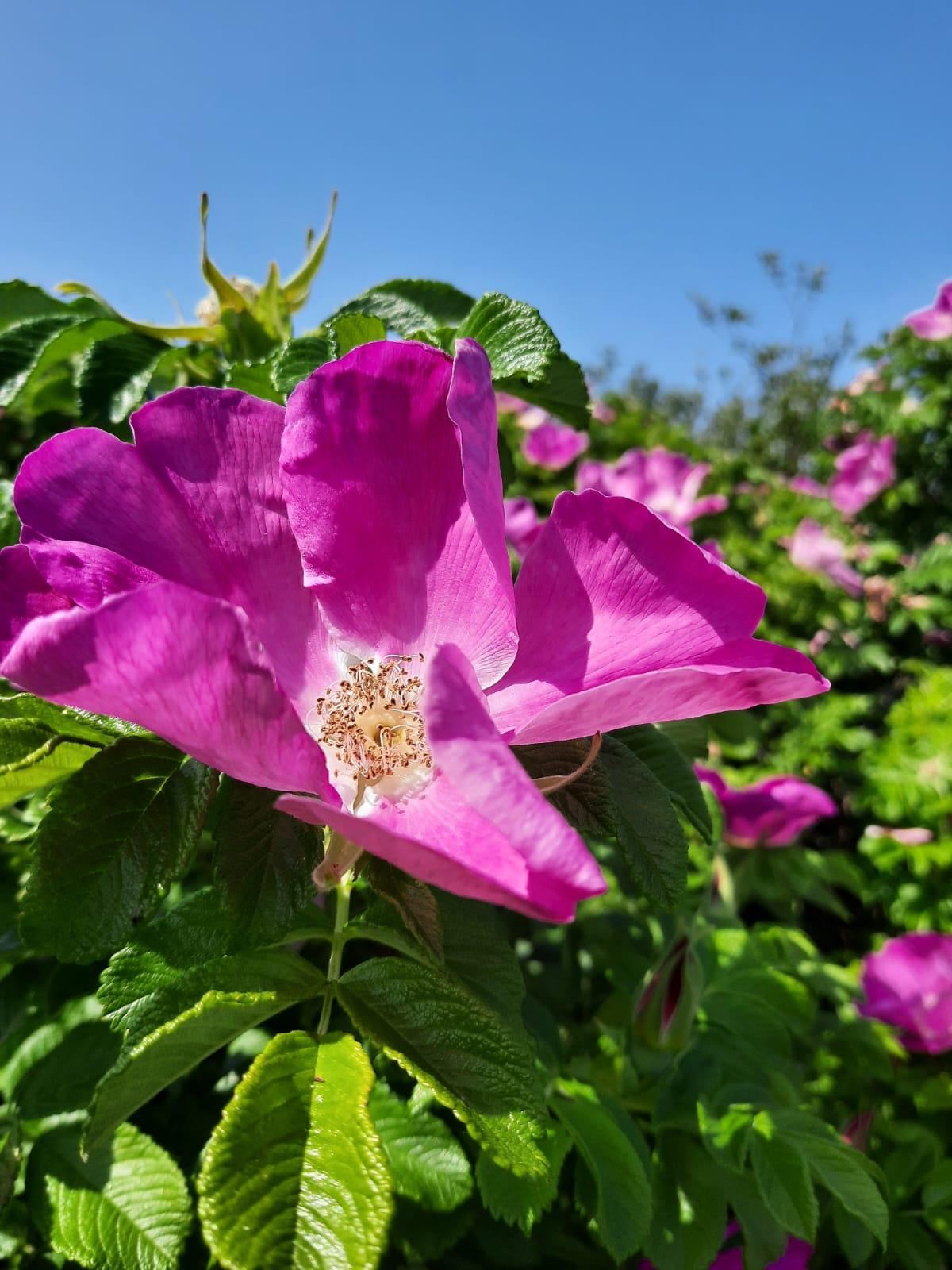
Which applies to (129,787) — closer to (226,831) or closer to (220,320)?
(226,831)

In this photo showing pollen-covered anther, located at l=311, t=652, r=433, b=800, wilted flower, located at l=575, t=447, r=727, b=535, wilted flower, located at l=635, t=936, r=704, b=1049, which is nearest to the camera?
pollen-covered anther, located at l=311, t=652, r=433, b=800

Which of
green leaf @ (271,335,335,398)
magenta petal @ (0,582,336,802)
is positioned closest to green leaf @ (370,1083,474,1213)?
magenta petal @ (0,582,336,802)

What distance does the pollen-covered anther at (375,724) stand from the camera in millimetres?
701

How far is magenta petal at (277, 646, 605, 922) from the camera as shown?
1.47 feet

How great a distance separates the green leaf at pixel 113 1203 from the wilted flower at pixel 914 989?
4.48 feet

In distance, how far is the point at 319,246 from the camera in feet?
3.29

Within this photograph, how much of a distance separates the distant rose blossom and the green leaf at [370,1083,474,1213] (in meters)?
2.13

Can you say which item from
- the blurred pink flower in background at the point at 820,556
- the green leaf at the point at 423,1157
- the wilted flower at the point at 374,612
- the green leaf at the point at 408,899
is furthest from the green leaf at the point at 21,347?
the blurred pink flower in background at the point at 820,556

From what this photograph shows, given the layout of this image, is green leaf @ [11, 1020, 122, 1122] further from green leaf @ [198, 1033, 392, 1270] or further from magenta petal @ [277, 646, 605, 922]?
magenta petal @ [277, 646, 605, 922]

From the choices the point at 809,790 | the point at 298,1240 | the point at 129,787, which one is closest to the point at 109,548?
the point at 129,787

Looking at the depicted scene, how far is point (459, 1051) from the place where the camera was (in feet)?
2.00

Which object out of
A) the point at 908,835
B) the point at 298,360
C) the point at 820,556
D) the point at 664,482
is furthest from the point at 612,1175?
the point at 820,556

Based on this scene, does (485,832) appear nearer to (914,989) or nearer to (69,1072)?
(69,1072)

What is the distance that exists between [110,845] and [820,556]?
344cm
